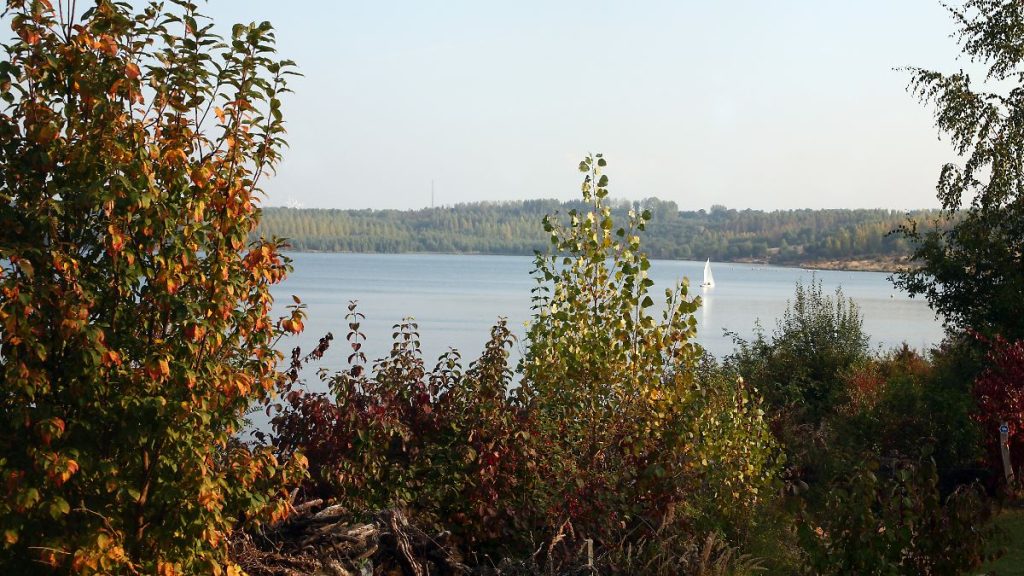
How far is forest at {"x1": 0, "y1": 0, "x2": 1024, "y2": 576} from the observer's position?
4633mm

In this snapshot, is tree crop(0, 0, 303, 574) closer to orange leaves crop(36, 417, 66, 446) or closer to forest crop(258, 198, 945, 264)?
orange leaves crop(36, 417, 66, 446)

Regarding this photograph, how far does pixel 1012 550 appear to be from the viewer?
9906 millimetres

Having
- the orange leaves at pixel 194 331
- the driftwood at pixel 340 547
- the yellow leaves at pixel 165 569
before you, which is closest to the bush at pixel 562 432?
the driftwood at pixel 340 547

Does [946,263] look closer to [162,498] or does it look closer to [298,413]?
[298,413]

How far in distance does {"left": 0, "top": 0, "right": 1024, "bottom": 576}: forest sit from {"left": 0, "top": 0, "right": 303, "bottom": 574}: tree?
0.01 metres

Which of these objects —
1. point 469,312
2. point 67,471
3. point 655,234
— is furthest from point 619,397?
point 655,234

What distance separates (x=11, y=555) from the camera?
4.85m

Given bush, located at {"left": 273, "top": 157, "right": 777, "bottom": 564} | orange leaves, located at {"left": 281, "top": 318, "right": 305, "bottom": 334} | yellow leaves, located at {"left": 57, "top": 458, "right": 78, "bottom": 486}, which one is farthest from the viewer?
bush, located at {"left": 273, "top": 157, "right": 777, "bottom": 564}

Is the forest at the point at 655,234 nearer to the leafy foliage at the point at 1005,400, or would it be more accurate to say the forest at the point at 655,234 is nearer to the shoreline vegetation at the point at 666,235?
the shoreline vegetation at the point at 666,235

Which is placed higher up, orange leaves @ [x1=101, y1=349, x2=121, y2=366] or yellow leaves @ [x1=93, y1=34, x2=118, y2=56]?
yellow leaves @ [x1=93, y1=34, x2=118, y2=56]

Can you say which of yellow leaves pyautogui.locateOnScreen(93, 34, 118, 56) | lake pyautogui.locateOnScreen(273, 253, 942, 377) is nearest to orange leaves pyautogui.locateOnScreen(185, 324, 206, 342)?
yellow leaves pyautogui.locateOnScreen(93, 34, 118, 56)

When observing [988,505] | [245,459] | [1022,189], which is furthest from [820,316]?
[245,459]

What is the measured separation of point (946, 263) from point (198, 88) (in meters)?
13.4

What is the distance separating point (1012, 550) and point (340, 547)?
21.7 feet
